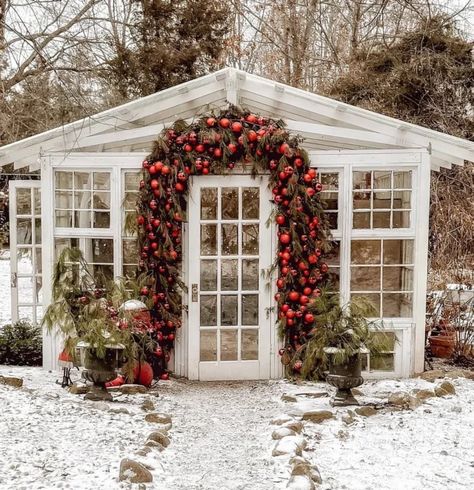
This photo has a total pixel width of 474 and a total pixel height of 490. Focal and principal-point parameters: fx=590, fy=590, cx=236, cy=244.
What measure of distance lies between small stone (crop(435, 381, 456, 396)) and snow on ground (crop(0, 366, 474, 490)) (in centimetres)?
9

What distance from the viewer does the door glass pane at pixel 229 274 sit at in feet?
19.6

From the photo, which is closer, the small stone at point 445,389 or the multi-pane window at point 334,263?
the small stone at point 445,389

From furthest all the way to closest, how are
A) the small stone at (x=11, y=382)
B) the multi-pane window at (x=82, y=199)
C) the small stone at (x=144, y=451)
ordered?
the multi-pane window at (x=82, y=199)
the small stone at (x=11, y=382)
the small stone at (x=144, y=451)

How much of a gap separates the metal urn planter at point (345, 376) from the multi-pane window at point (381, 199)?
1.62m

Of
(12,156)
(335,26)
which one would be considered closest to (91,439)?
(12,156)

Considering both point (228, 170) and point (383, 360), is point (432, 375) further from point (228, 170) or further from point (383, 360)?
point (228, 170)

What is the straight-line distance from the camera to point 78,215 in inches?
239

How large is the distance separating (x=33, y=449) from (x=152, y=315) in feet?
7.46

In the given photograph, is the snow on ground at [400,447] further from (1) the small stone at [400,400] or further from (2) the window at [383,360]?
(2) the window at [383,360]

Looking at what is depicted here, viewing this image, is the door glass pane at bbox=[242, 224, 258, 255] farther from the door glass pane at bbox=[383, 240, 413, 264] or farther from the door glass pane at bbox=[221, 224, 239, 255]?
the door glass pane at bbox=[383, 240, 413, 264]

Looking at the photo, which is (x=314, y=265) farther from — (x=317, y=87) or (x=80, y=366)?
(x=317, y=87)

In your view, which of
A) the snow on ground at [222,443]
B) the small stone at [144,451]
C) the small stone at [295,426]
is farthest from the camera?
the small stone at [295,426]

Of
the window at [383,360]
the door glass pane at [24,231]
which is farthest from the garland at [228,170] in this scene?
the door glass pane at [24,231]

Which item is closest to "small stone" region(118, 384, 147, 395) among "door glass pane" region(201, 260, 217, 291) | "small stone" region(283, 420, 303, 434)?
"door glass pane" region(201, 260, 217, 291)
